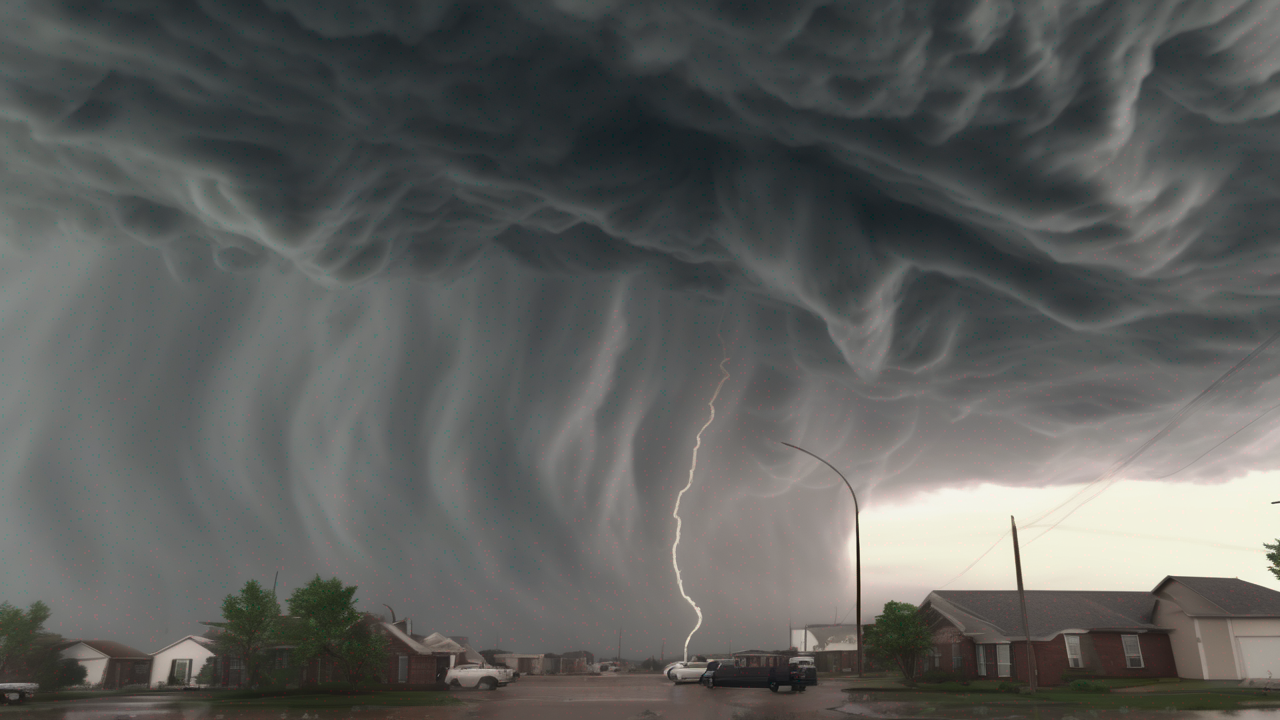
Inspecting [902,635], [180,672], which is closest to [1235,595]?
[902,635]

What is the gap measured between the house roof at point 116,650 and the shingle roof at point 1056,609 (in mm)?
82865

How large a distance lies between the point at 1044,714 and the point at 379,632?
180ft

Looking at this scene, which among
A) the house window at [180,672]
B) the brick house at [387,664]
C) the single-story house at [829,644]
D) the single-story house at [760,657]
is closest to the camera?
the brick house at [387,664]

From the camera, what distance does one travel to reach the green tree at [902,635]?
5658cm

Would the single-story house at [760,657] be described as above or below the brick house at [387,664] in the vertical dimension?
below

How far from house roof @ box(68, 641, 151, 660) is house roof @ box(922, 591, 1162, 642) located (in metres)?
82.4

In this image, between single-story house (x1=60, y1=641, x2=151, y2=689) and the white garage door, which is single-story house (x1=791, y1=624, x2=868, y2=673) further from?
single-story house (x1=60, y1=641, x2=151, y2=689)

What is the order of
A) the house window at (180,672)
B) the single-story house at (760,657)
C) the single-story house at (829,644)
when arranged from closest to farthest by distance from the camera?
the house window at (180,672) < the single-story house at (829,644) < the single-story house at (760,657)

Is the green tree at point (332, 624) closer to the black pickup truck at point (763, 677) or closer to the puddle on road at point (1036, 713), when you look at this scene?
the black pickup truck at point (763, 677)

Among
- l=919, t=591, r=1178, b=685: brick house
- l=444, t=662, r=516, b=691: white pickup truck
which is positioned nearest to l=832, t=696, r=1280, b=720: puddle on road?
l=919, t=591, r=1178, b=685: brick house

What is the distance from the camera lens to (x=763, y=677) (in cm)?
4728

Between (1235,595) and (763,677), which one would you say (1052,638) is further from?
(763,677)

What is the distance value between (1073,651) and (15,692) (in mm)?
69288

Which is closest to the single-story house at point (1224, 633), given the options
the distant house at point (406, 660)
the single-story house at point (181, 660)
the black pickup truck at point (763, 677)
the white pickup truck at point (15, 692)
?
the black pickup truck at point (763, 677)
